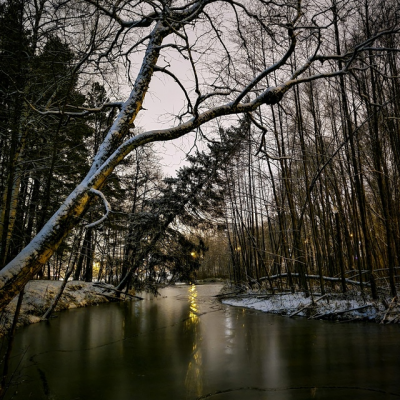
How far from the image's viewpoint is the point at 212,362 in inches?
155

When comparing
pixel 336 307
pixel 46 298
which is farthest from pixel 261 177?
pixel 46 298

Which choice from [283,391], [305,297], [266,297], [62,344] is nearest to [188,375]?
[283,391]

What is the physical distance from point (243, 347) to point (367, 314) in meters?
3.87

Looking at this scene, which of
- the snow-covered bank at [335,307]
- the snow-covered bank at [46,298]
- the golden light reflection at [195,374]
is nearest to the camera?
the golden light reflection at [195,374]

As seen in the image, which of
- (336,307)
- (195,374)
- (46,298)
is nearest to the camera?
(195,374)

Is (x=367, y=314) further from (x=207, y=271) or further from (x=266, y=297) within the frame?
(x=207, y=271)

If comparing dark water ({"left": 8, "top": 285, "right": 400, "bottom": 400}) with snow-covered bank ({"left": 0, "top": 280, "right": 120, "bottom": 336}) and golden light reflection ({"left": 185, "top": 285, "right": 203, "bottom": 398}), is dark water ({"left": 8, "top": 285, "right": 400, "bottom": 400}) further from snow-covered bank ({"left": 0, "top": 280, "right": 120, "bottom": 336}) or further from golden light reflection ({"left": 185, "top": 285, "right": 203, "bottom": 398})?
snow-covered bank ({"left": 0, "top": 280, "right": 120, "bottom": 336})

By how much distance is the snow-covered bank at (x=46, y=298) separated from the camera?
280 inches

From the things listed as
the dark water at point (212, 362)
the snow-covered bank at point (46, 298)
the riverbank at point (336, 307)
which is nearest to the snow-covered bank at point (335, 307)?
the riverbank at point (336, 307)

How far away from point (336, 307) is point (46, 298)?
9.55 metres

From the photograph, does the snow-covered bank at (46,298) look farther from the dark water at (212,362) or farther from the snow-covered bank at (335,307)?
the snow-covered bank at (335,307)

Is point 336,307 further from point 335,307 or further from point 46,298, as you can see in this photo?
point 46,298

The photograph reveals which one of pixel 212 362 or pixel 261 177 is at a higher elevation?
pixel 261 177

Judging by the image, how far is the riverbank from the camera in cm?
615
